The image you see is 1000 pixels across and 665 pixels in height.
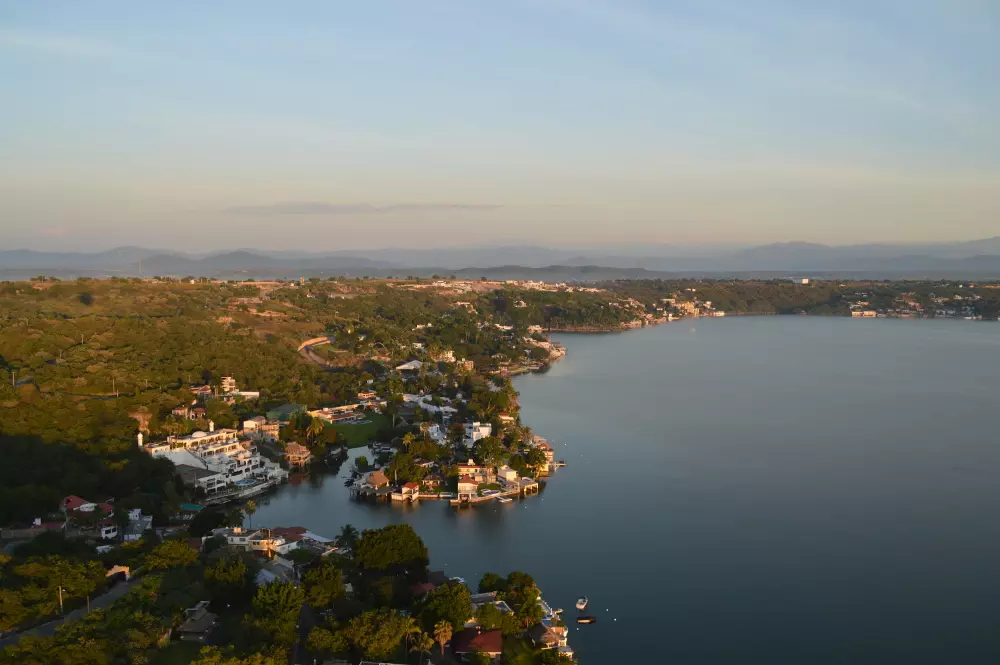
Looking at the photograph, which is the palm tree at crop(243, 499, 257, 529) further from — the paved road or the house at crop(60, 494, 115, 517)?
the paved road

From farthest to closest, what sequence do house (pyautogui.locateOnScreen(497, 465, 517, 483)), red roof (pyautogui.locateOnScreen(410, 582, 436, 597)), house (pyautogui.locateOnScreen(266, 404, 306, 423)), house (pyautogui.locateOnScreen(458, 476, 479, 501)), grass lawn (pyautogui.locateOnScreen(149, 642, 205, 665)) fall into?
house (pyautogui.locateOnScreen(266, 404, 306, 423))
house (pyautogui.locateOnScreen(497, 465, 517, 483))
house (pyautogui.locateOnScreen(458, 476, 479, 501))
red roof (pyautogui.locateOnScreen(410, 582, 436, 597))
grass lawn (pyautogui.locateOnScreen(149, 642, 205, 665))

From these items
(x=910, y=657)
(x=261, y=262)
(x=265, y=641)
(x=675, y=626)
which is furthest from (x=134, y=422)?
(x=261, y=262)

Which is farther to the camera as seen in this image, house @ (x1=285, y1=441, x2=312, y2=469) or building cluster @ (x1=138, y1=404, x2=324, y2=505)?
house @ (x1=285, y1=441, x2=312, y2=469)

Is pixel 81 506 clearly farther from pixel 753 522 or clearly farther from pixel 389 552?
pixel 753 522

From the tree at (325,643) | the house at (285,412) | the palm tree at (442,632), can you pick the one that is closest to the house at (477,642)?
the palm tree at (442,632)

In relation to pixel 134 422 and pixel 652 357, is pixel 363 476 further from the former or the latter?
pixel 652 357

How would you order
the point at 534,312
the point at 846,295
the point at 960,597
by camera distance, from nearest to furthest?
1. the point at 960,597
2. the point at 534,312
3. the point at 846,295

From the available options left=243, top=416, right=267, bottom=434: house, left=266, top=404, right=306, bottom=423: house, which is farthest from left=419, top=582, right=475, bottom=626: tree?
left=266, top=404, right=306, bottom=423: house
